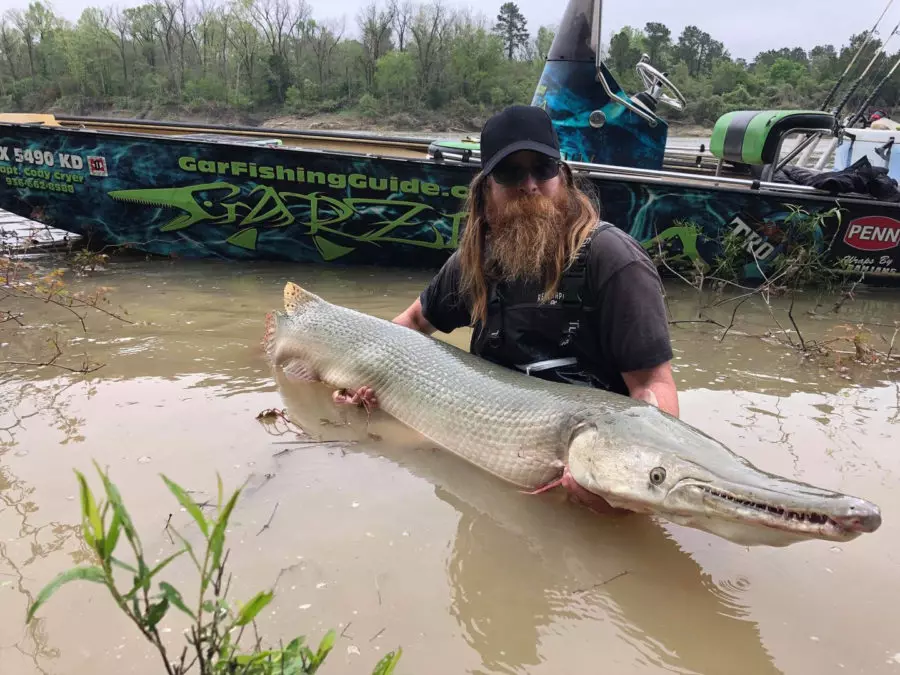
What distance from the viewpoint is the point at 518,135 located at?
2830 millimetres

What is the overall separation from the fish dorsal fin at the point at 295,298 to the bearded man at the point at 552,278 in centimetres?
140

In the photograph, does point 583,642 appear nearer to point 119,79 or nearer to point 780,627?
point 780,627

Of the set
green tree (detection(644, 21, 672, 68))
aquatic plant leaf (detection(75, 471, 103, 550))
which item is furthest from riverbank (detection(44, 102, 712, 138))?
aquatic plant leaf (detection(75, 471, 103, 550))

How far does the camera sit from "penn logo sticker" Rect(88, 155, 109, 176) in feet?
20.9

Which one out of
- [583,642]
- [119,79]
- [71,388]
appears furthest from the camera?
[119,79]

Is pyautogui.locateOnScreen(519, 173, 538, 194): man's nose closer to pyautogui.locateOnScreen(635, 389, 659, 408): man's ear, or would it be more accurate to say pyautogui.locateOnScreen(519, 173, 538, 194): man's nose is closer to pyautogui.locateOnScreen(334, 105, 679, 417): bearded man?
pyautogui.locateOnScreen(334, 105, 679, 417): bearded man

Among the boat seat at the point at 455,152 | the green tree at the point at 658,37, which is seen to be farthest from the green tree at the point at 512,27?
the boat seat at the point at 455,152

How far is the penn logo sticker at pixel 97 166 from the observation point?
637cm

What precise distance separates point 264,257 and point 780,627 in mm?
5952

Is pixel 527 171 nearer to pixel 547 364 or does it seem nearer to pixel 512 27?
pixel 547 364

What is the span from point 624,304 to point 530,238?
1.72 ft

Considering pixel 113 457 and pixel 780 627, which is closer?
pixel 780 627

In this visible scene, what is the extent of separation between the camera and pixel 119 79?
65.2 m

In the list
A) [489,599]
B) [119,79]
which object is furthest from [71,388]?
[119,79]
